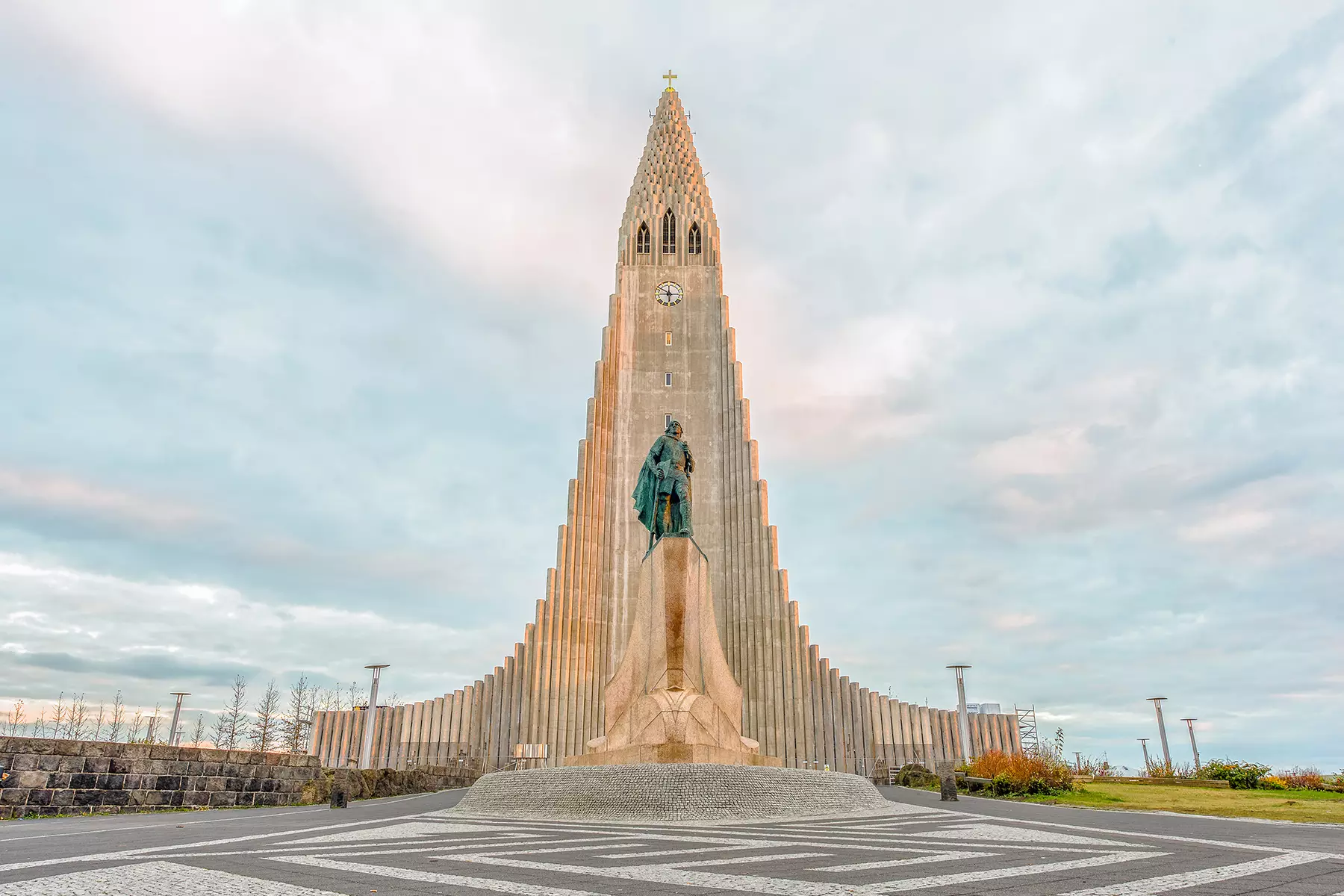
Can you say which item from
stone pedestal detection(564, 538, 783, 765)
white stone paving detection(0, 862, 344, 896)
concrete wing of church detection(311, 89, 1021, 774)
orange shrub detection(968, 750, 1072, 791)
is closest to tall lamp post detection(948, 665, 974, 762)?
concrete wing of church detection(311, 89, 1021, 774)

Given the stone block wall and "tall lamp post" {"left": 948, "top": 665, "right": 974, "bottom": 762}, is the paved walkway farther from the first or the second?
"tall lamp post" {"left": 948, "top": 665, "right": 974, "bottom": 762}

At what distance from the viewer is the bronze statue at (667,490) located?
42.2ft

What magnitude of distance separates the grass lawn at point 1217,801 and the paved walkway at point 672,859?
1808 mm

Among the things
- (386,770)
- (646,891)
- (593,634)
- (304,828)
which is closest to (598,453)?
(593,634)

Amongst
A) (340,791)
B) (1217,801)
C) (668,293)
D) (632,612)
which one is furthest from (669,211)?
(1217,801)

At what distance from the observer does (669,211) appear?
3198 centimetres

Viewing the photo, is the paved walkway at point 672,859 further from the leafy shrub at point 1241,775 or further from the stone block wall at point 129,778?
the leafy shrub at point 1241,775

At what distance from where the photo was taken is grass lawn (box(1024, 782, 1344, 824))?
8.32 meters

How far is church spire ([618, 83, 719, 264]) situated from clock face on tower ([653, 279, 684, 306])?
3.48 feet

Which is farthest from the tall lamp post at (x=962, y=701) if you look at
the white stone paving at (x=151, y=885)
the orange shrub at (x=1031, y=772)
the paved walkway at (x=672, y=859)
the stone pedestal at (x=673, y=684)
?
the white stone paving at (x=151, y=885)

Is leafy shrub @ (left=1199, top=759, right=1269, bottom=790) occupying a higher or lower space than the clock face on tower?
lower

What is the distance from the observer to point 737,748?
12.3 meters

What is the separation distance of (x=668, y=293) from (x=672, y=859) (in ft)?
91.4

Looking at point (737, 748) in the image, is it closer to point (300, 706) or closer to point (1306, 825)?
point (1306, 825)
